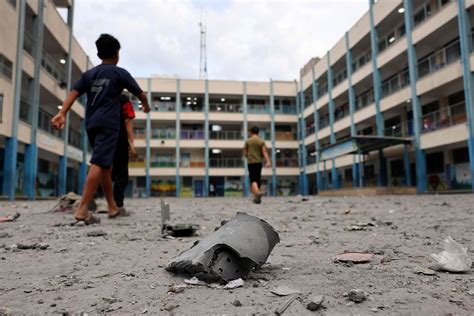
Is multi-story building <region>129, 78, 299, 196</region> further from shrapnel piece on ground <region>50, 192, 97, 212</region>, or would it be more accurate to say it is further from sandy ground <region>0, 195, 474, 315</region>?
sandy ground <region>0, 195, 474, 315</region>

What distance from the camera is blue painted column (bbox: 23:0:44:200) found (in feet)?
58.6

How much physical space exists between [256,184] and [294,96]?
34648mm

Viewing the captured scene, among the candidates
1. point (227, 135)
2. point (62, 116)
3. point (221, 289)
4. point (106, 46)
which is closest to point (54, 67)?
point (227, 135)

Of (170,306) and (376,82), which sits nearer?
(170,306)

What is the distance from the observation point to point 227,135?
40.0 metres

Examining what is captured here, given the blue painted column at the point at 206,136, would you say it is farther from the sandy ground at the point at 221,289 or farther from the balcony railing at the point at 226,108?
the sandy ground at the point at 221,289

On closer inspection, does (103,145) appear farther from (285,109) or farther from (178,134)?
(285,109)

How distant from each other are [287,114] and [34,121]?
2865cm

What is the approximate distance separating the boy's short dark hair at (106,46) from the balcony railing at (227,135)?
35408 millimetres

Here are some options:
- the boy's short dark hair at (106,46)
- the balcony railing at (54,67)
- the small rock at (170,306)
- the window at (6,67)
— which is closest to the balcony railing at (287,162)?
the balcony railing at (54,67)

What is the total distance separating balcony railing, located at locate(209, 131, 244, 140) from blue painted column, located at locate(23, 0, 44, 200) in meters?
22.4

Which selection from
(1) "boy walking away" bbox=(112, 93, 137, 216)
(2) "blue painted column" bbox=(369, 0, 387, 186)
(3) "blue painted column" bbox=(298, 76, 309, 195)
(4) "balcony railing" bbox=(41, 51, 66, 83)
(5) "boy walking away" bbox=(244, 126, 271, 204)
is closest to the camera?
(1) "boy walking away" bbox=(112, 93, 137, 216)

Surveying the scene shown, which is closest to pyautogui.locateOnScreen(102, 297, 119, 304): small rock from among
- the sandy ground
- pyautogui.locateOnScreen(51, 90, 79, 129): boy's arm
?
the sandy ground

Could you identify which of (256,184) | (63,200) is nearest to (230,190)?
(256,184)
